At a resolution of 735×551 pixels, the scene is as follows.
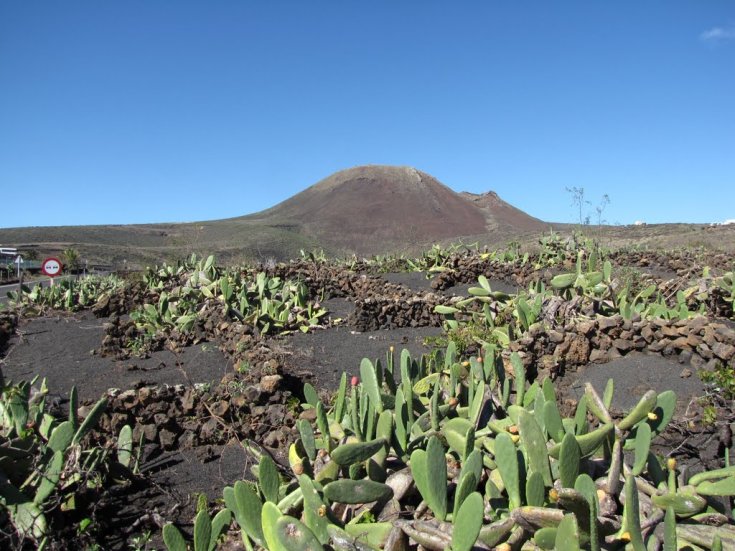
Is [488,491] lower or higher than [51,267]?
lower

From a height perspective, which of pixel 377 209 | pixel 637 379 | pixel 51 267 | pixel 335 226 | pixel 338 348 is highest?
pixel 377 209

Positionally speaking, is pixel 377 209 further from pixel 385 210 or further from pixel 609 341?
pixel 609 341

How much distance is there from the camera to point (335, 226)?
65.8 metres

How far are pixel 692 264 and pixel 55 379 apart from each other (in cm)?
992

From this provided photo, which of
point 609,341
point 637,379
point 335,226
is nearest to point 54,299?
point 609,341

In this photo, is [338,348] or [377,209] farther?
[377,209]

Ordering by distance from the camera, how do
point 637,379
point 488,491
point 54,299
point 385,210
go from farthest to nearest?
1. point 385,210
2. point 54,299
3. point 637,379
4. point 488,491

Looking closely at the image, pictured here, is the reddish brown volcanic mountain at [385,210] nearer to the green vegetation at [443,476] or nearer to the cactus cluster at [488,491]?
the green vegetation at [443,476]

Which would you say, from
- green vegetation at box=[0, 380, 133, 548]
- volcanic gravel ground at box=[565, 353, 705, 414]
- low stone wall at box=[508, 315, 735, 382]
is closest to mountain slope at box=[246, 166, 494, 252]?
low stone wall at box=[508, 315, 735, 382]

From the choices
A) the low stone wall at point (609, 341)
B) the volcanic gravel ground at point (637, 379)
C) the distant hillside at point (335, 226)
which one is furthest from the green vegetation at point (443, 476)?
the distant hillside at point (335, 226)

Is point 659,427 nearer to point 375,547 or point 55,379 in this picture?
point 375,547

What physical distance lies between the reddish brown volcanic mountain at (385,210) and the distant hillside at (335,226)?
0.11m

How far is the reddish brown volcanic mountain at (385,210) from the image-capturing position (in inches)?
2463

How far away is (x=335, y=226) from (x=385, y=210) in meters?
8.10
